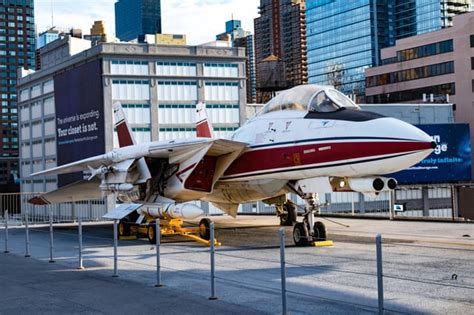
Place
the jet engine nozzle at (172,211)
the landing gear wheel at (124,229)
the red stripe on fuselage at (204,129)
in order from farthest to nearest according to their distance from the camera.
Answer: the red stripe on fuselage at (204,129), the landing gear wheel at (124,229), the jet engine nozzle at (172,211)

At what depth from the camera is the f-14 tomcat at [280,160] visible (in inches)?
608

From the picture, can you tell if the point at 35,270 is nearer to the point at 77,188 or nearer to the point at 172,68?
the point at 77,188

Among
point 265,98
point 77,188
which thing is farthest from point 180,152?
point 265,98

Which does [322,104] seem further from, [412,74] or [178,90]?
[412,74]

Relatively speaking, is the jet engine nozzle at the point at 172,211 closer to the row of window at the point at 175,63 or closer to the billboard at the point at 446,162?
the row of window at the point at 175,63

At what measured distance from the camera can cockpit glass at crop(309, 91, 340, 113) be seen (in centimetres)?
1689

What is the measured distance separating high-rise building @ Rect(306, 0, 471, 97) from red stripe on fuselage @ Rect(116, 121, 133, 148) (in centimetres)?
13363

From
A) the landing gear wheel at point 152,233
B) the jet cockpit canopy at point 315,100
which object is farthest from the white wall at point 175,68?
the jet cockpit canopy at point 315,100

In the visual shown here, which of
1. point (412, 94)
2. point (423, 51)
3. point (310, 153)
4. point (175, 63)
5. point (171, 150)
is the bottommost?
point (310, 153)

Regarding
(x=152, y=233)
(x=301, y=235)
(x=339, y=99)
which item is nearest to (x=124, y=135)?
(x=152, y=233)

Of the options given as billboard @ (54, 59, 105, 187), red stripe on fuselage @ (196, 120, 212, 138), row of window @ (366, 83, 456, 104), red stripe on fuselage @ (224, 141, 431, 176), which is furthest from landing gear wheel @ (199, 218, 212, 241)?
row of window @ (366, 83, 456, 104)

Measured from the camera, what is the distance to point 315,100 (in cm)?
1736

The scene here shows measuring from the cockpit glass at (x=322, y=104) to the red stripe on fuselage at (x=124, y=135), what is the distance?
10648 mm

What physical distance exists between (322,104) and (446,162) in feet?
116
